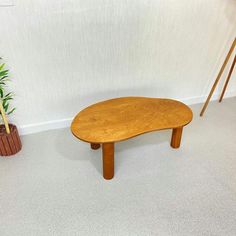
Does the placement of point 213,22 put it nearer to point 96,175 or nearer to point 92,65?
point 92,65

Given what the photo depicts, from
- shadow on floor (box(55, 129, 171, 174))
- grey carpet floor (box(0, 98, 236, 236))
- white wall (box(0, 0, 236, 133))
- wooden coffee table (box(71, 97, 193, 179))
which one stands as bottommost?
shadow on floor (box(55, 129, 171, 174))

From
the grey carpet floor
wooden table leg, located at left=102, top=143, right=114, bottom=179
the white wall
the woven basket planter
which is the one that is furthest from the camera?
the woven basket planter

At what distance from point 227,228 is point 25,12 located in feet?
6.81

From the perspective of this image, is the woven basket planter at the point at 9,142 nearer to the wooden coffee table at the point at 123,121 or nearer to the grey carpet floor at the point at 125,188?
the grey carpet floor at the point at 125,188

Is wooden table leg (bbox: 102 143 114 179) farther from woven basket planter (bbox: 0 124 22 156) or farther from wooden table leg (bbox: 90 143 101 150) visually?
woven basket planter (bbox: 0 124 22 156)

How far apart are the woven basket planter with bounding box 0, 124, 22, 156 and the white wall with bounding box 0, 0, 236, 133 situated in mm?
218

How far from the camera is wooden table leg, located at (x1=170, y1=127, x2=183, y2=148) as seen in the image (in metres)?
1.87

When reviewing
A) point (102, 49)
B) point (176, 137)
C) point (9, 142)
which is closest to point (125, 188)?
point (176, 137)

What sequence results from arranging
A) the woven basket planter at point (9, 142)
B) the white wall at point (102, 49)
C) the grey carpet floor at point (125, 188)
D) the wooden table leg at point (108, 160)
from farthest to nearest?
the woven basket planter at point (9, 142) < the white wall at point (102, 49) < the wooden table leg at point (108, 160) < the grey carpet floor at point (125, 188)

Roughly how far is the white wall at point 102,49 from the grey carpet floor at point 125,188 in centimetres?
43

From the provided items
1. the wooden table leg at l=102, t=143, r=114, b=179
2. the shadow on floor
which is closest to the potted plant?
the shadow on floor

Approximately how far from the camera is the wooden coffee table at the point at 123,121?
1.52 metres

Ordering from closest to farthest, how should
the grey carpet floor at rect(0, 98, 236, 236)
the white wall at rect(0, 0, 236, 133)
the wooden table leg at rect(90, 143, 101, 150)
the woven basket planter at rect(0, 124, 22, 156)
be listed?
the grey carpet floor at rect(0, 98, 236, 236) < the white wall at rect(0, 0, 236, 133) < the woven basket planter at rect(0, 124, 22, 156) < the wooden table leg at rect(90, 143, 101, 150)

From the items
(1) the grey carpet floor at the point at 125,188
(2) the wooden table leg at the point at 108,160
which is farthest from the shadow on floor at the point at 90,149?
(2) the wooden table leg at the point at 108,160
